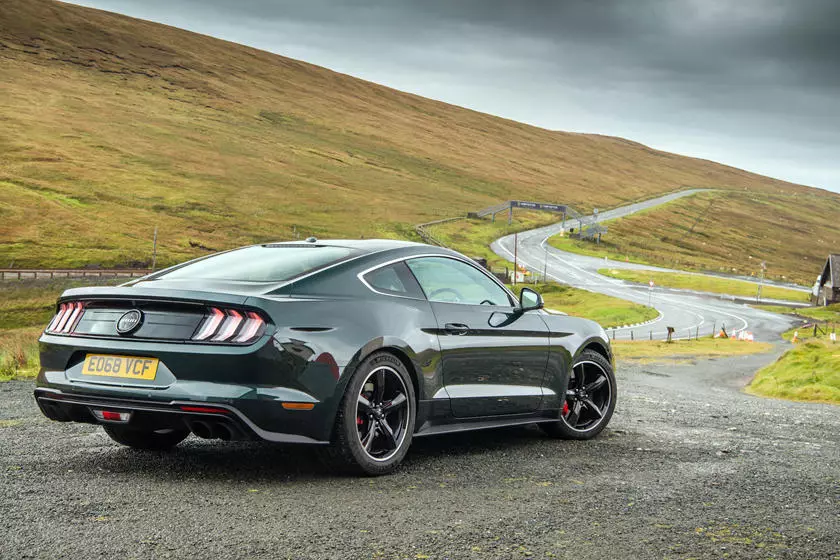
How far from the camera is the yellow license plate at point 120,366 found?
589 centimetres

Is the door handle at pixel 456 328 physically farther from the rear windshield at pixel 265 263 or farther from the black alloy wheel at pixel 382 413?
the rear windshield at pixel 265 263

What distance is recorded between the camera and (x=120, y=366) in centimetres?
598

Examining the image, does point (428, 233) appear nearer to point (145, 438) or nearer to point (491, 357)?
point (491, 357)

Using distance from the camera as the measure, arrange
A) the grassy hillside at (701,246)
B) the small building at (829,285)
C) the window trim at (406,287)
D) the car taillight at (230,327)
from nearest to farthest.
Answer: the car taillight at (230,327), the window trim at (406,287), the small building at (829,285), the grassy hillside at (701,246)

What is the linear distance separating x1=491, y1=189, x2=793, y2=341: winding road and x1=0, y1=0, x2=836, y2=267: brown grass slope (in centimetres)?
1652

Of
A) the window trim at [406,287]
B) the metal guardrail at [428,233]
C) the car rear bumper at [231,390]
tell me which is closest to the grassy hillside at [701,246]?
the metal guardrail at [428,233]

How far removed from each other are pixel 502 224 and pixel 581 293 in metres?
53.6

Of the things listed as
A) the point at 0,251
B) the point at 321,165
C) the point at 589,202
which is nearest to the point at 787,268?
the point at 589,202

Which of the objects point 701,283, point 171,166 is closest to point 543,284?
point 701,283

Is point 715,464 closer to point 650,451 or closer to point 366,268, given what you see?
point 650,451

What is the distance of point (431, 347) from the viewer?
6.78 meters

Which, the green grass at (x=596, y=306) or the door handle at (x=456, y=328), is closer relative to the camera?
the door handle at (x=456, y=328)

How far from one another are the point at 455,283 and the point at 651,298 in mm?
85205

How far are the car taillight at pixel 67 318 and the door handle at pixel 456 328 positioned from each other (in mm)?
2581
